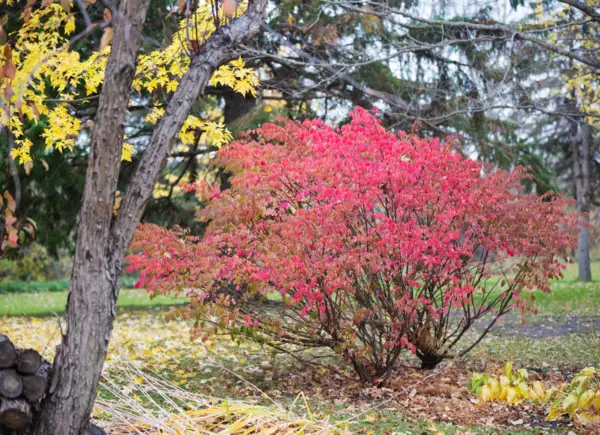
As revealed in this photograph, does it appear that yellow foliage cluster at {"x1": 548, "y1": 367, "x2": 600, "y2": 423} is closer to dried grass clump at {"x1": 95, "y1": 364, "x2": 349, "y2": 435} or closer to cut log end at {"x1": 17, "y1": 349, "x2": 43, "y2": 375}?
dried grass clump at {"x1": 95, "y1": 364, "x2": 349, "y2": 435}

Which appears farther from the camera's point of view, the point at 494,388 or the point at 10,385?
the point at 494,388

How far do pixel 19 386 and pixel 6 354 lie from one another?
0.56ft

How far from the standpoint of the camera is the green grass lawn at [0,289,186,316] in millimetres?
14435

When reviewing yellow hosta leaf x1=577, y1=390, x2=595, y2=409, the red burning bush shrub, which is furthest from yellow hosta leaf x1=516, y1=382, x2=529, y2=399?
the red burning bush shrub

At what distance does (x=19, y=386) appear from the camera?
329 centimetres

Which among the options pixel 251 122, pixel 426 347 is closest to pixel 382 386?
pixel 426 347

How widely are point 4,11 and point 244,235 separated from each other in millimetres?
7110

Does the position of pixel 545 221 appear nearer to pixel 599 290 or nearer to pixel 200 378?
pixel 200 378

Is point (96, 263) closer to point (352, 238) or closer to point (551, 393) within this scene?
point (352, 238)

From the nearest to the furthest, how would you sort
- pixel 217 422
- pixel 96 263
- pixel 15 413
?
Result: pixel 15 413 < pixel 96 263 < pixel 217 422

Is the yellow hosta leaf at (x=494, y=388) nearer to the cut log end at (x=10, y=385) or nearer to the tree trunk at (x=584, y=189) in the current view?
the cut log end at (x=10, y=385)

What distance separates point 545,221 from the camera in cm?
609

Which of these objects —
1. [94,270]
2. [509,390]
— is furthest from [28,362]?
[509,390]

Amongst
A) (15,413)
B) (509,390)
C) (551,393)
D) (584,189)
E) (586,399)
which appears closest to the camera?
(15,413)
